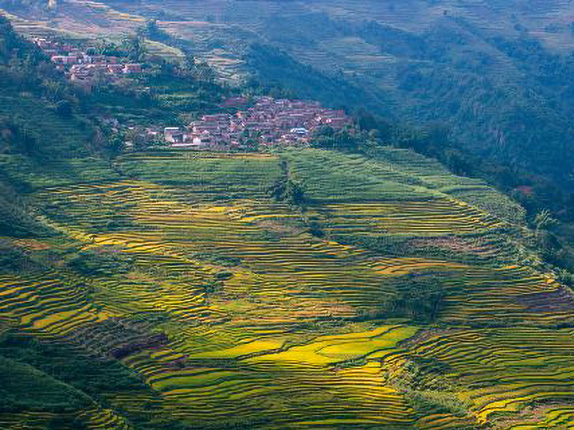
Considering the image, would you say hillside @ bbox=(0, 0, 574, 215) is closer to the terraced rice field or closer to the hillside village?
the hillside village

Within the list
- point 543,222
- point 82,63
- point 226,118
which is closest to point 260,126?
point 226,118

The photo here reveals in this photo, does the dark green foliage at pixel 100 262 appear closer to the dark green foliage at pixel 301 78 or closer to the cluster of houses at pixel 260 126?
the cluster of houses at pixel 260 126

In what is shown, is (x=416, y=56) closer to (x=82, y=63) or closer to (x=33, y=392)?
(x=82, y=63)

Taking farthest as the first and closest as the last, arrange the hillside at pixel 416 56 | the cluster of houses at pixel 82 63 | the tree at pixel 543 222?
the hillside at pixel 416 56
the cluster of houses at pixel 82 63
the tree at pixel 543 222

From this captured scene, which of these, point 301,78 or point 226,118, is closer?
point 226,118

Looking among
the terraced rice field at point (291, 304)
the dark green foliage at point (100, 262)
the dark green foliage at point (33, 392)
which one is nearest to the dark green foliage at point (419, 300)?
the terraced rice field at point (291, 304)

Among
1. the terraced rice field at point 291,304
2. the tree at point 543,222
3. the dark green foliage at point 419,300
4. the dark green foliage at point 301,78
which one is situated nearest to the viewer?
the terraced rice field at point 291,304

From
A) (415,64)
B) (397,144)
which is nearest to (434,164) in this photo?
(397,144)

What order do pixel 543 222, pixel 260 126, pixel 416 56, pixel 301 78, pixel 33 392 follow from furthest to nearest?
pixel 416 56, pixel 301 78, pixel 260 126, pixel 543 222, pixel 33 392
